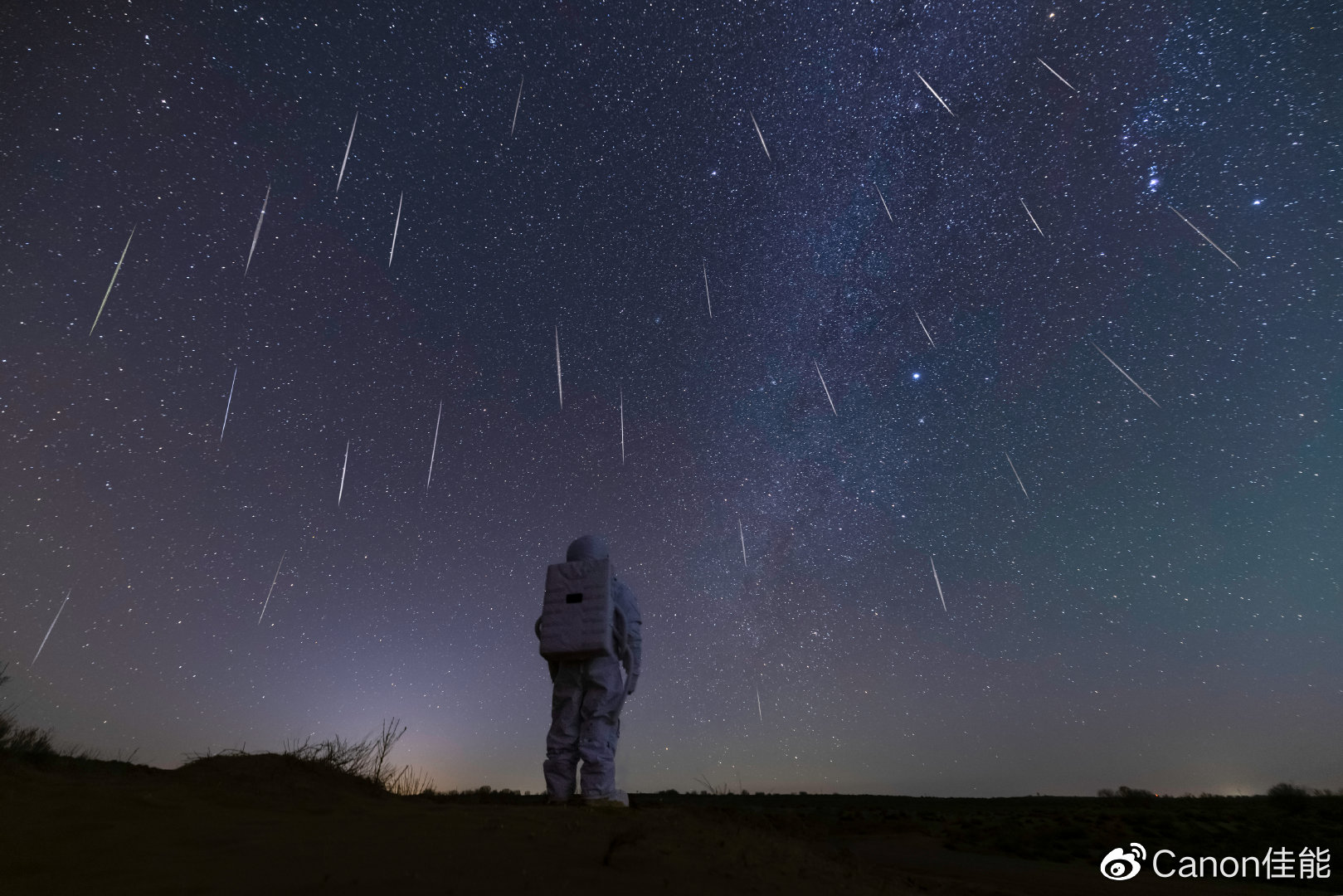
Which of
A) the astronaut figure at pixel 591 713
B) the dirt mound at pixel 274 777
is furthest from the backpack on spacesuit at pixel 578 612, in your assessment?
the dirt mound at pixel 274 777

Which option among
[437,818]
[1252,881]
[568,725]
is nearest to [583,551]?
[568,725]

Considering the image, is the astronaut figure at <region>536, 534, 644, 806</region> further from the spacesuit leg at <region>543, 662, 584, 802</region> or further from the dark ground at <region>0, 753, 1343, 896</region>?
A: the dark ground at <region>0, 753, 1343, 896</region>

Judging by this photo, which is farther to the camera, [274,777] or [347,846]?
[274,777]

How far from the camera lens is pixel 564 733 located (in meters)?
10.7

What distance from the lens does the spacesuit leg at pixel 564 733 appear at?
10.4 metres

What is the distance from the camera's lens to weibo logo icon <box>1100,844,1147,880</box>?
9.52 metres

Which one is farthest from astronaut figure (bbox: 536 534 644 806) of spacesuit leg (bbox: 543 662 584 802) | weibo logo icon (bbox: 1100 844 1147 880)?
weibo logo icon (bbox: 1100 844 1147 880)

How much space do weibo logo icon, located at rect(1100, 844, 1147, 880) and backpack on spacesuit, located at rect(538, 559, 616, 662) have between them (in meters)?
8.10

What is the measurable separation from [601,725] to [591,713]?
0.24 metres

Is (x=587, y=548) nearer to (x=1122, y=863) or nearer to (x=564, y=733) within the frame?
(x=564, y=733)

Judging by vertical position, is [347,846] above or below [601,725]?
below

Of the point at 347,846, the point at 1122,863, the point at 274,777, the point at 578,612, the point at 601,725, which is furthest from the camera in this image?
the point at 578,612

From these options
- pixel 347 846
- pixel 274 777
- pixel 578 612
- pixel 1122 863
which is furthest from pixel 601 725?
pixel 1122 863

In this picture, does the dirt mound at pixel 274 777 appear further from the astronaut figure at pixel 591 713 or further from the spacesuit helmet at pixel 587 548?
the spacesuit helmet at pixel 587 548
